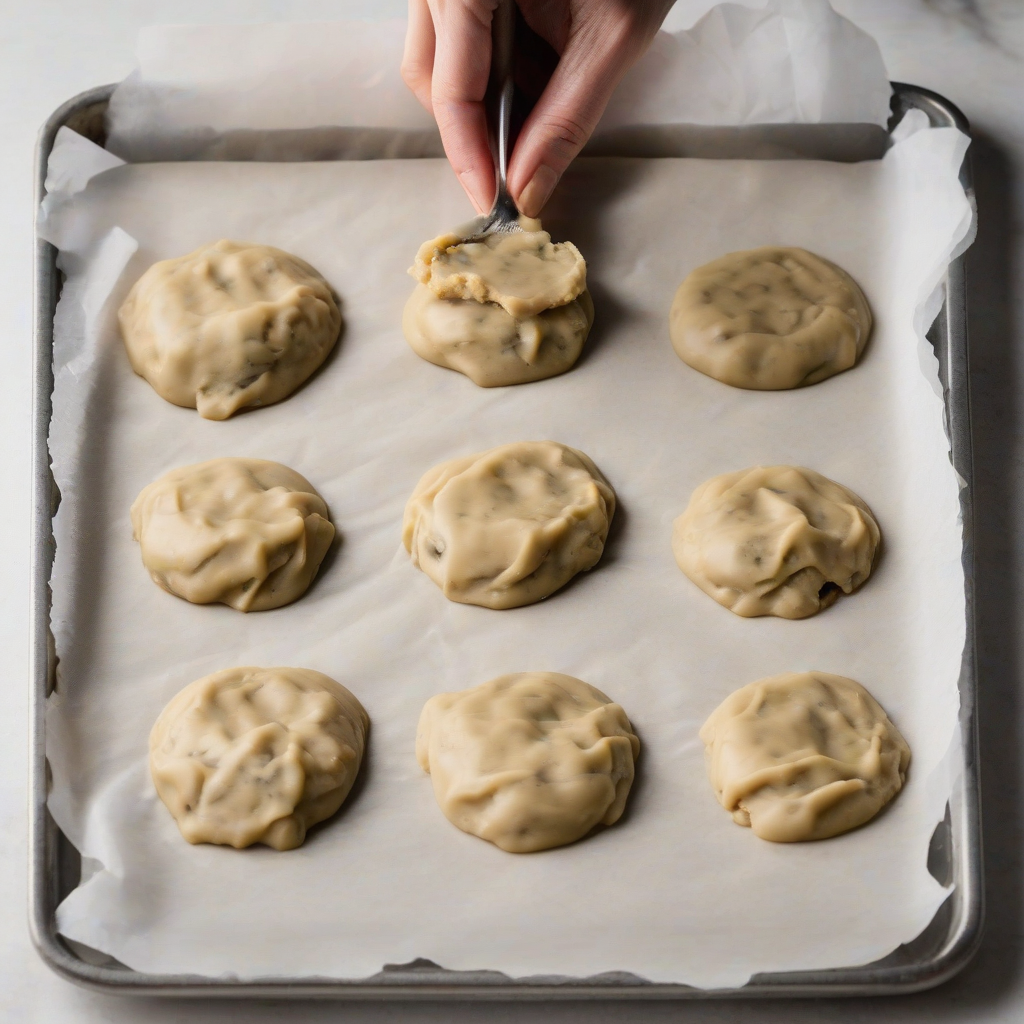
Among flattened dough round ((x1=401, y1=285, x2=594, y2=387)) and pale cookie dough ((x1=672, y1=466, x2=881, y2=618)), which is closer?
pale cookie dough ((x1=672, y1=466, x2=881, y2=618))

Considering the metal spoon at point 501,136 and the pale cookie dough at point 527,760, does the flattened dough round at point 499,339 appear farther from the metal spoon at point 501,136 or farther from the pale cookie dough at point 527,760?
the pale cookie dough at point 527,760

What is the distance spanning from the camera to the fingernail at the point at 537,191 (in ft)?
8.39

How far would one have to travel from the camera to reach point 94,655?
2.28 metres

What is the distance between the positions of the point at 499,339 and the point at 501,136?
1.37ft

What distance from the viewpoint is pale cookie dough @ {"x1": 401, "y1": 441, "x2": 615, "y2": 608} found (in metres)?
2.31

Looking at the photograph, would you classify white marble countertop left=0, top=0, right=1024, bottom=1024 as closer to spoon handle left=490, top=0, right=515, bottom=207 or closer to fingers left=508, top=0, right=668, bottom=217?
fingers left=508, top=0, right=668, bottom=217

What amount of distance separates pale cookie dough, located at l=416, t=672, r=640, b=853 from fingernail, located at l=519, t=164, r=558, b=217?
3.23 ft

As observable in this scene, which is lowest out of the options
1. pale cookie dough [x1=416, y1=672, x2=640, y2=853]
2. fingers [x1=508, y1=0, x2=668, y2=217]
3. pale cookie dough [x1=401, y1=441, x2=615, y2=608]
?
pale cookie dough [x1=416, y1=672, x2=640, y2=853]

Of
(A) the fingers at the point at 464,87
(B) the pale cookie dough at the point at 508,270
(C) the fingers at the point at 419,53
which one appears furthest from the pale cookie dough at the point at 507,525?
(C) the fingers at the point at 419,53

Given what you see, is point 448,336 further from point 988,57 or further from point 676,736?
point 988,57

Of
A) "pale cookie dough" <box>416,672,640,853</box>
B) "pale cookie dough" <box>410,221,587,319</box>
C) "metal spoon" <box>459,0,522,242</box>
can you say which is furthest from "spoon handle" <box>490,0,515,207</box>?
"pale cookie dough" <box>416,672,640,853</box>

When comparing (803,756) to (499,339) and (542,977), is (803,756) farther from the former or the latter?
(499,339)

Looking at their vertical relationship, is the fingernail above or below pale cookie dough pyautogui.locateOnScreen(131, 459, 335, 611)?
above

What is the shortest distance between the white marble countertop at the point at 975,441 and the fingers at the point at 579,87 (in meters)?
0.53
